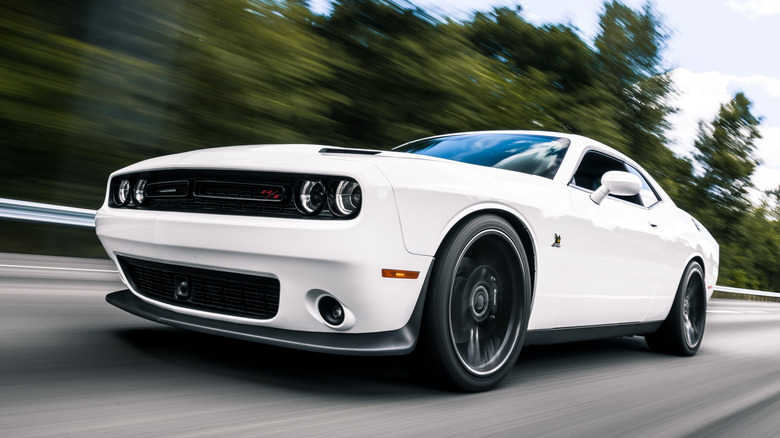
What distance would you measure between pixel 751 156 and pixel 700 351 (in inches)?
1762

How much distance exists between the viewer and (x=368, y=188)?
2.64 metres

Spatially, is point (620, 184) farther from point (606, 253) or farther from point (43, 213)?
point (43, 213)

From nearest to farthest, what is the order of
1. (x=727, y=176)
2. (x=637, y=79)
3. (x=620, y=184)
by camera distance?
1. (x=620, y=184)
2. (x=637, y=79)
3. (x=727, y=176)

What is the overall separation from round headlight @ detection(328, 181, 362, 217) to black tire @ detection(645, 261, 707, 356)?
3323 millimetres

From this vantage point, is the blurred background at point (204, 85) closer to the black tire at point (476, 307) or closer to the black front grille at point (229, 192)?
the black front grille at point (229, 192)

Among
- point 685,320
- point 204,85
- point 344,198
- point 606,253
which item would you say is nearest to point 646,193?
point 685,320

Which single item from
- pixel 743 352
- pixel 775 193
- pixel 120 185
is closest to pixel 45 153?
pixel 120 185

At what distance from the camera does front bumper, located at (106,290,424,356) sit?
8.75ft

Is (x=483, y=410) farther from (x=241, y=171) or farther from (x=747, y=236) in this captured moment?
(x=747, y=236)

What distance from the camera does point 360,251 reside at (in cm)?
262

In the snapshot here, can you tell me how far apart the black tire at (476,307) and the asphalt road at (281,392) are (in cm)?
13

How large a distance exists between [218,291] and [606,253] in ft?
7.04

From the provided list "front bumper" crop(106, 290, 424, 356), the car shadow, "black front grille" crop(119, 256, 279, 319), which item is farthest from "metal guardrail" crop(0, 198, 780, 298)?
"front bumper" crop(106, 290, 424, 356)

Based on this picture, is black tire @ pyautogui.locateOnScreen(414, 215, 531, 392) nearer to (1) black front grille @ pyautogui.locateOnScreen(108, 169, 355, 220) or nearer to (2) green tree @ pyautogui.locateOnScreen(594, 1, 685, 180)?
(1) black front grille @ pyautogui.locateOnScreen(108, 169, 355, 220)
